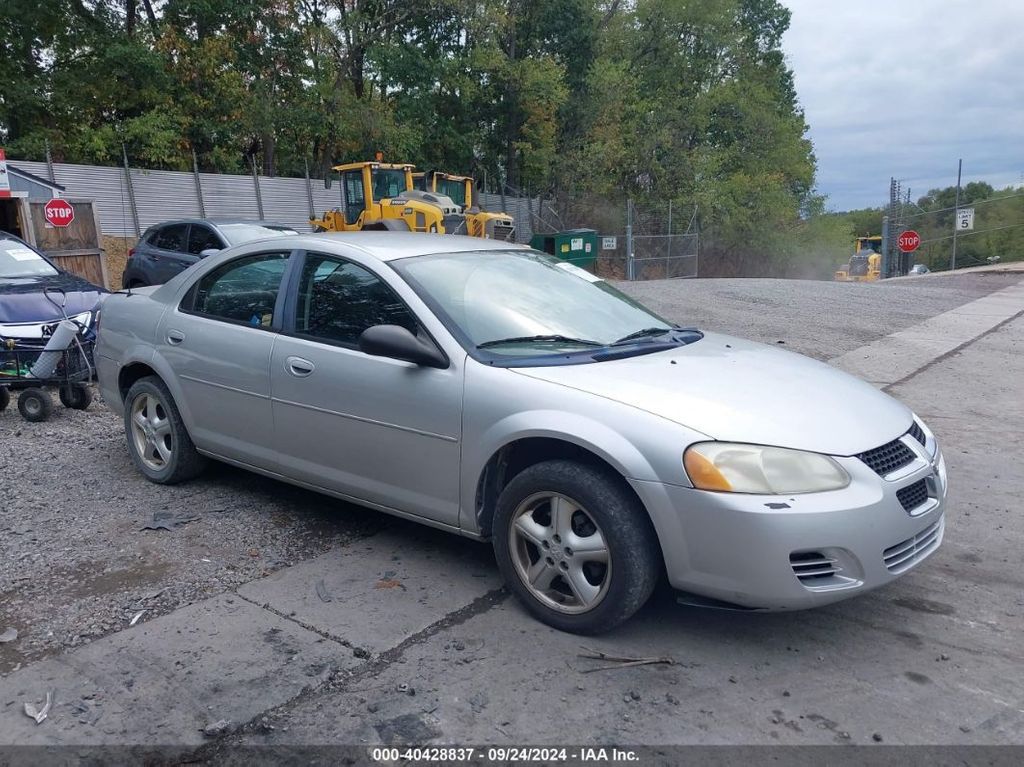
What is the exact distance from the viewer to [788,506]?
119 inches

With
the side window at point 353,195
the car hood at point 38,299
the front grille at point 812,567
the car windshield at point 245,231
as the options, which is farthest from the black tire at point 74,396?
the side window at point 353,195

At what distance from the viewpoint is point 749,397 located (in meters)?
3.47

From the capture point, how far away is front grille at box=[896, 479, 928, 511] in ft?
10.9

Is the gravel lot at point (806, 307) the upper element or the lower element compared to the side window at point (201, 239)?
lower

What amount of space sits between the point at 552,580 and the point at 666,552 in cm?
55

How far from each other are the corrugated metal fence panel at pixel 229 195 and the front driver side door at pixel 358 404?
20805mm

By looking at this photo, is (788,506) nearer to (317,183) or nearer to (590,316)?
(590,316)

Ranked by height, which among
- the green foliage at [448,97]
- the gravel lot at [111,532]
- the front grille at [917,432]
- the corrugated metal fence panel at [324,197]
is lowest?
the gravel lot at [111,532]

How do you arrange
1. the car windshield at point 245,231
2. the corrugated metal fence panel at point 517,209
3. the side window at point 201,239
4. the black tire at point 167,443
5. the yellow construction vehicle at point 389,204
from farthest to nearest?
the corrugated metal fence panel at point 517,209 < the yellow construction vehicle at point 389,204 < the side window at point 201,239 < the car windshield at point 245,231 < the black tire at point 167,443

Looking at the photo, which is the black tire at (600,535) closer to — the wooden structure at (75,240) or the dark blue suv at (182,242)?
the dark blue suv at (182,242)

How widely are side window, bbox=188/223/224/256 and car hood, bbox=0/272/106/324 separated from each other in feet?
10.3

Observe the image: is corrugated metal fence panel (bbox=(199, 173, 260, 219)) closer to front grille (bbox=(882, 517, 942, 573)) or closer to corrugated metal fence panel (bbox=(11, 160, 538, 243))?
corrugated metal fence panel (bbox=(11, 160, 538, 243))

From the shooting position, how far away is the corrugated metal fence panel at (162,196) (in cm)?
2245

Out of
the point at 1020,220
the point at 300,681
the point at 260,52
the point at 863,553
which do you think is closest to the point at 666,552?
the point at 863,553
